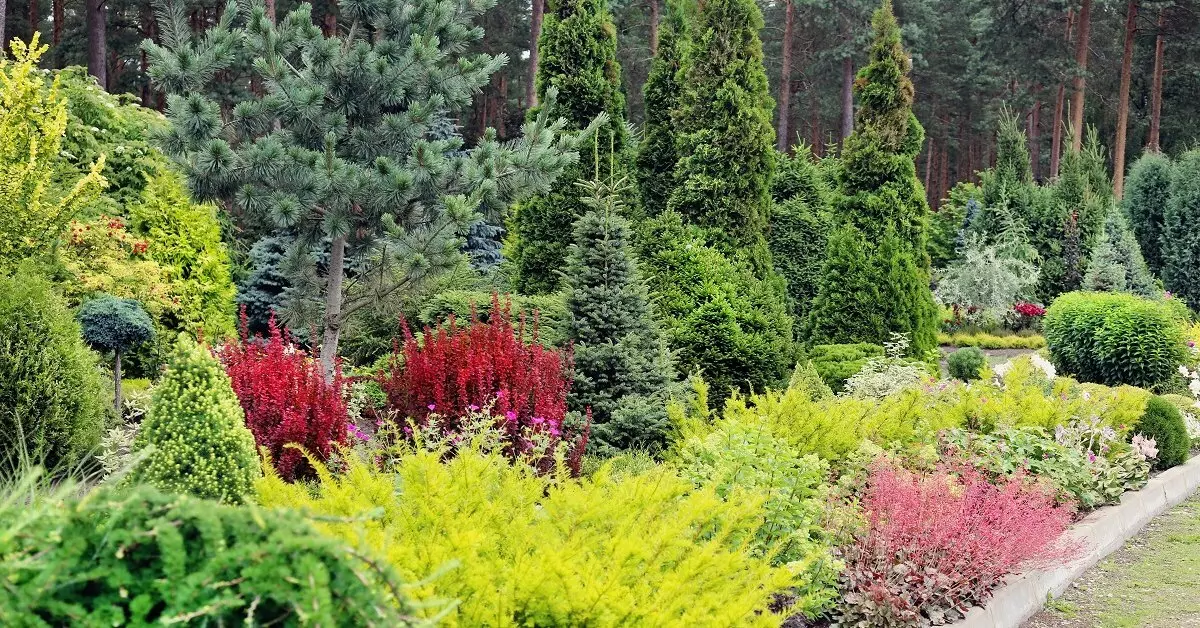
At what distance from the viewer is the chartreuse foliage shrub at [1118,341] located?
37.1ft

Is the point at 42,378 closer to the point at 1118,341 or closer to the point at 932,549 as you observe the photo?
the point at 932,549

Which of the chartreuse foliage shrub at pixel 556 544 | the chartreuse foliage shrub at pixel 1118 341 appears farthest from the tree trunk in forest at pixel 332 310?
the chartreuse foliage shrub at pixel 1118 341

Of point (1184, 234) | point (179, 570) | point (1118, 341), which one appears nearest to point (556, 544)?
point (179, 570)

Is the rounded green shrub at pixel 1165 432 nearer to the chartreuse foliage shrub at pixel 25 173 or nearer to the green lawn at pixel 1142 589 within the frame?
the green lawn at pixel 1142 589

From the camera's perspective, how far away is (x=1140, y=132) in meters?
37.2

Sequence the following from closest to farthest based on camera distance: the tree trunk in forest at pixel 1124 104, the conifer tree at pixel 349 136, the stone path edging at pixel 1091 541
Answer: the stone path edging at pixel 1091 541, the conifer tree at pixel 349 136, the tree trunk in forest at pixel 1124 104

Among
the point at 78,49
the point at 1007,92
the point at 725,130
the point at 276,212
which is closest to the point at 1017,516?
the point at 276,212

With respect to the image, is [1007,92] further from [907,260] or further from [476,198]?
[476,198]

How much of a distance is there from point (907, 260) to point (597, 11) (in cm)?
519

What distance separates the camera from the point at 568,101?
12086mm

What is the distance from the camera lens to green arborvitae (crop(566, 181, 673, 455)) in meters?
6.77

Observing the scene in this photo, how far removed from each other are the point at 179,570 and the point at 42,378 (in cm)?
508

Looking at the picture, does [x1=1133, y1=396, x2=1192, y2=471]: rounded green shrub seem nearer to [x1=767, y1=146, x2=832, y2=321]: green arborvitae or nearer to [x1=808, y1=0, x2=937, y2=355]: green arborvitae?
[x1=808, y1=0, x2=937, y2=355]: green arborvitae

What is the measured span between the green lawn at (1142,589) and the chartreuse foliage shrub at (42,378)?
591 centimetres
